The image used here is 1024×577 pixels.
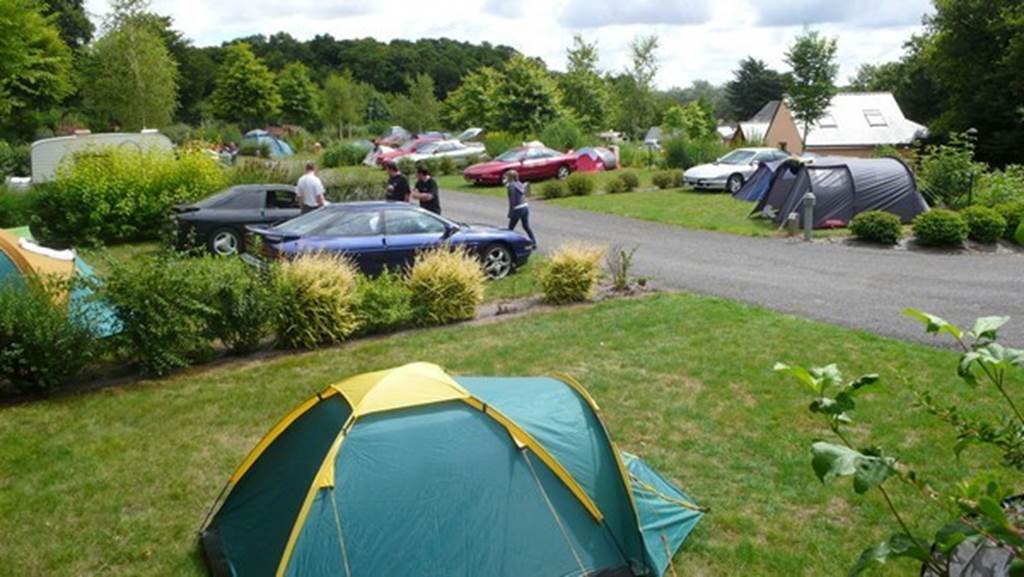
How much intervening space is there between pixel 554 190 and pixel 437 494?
2093 centimetres

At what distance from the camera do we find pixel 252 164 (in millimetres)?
21250

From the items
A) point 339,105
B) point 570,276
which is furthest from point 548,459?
point 339,105

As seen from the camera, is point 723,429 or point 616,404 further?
point 616,404

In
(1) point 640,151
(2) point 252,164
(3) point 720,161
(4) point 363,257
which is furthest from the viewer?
(1) point 640,151

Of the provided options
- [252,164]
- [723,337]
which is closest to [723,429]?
[723,337]

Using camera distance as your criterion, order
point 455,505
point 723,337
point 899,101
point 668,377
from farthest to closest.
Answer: point 899,101 → point 723,337 → point 668,377 → point 455,505

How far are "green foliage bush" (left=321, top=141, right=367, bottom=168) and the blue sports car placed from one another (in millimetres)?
24148

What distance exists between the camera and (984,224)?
16.8 m

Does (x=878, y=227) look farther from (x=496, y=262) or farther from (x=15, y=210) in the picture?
(x=15, y=210)

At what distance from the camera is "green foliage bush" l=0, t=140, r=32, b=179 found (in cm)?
3075

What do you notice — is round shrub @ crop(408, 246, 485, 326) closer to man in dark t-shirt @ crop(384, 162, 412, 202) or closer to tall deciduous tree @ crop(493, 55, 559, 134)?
man in dark t-shirt @ crop(384, 162, 412, 202)

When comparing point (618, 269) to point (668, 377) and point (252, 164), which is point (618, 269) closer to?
point (668, 377)

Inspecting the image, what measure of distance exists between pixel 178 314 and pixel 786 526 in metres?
6.76

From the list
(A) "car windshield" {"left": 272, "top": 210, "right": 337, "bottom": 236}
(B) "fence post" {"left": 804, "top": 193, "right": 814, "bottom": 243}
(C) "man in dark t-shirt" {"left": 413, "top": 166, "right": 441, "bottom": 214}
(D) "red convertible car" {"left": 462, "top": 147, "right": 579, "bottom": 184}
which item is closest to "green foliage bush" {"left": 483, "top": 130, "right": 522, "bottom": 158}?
(D) "red convertible car" {"left": 462, "top": 147, "right": 579, "bottom": 184}
